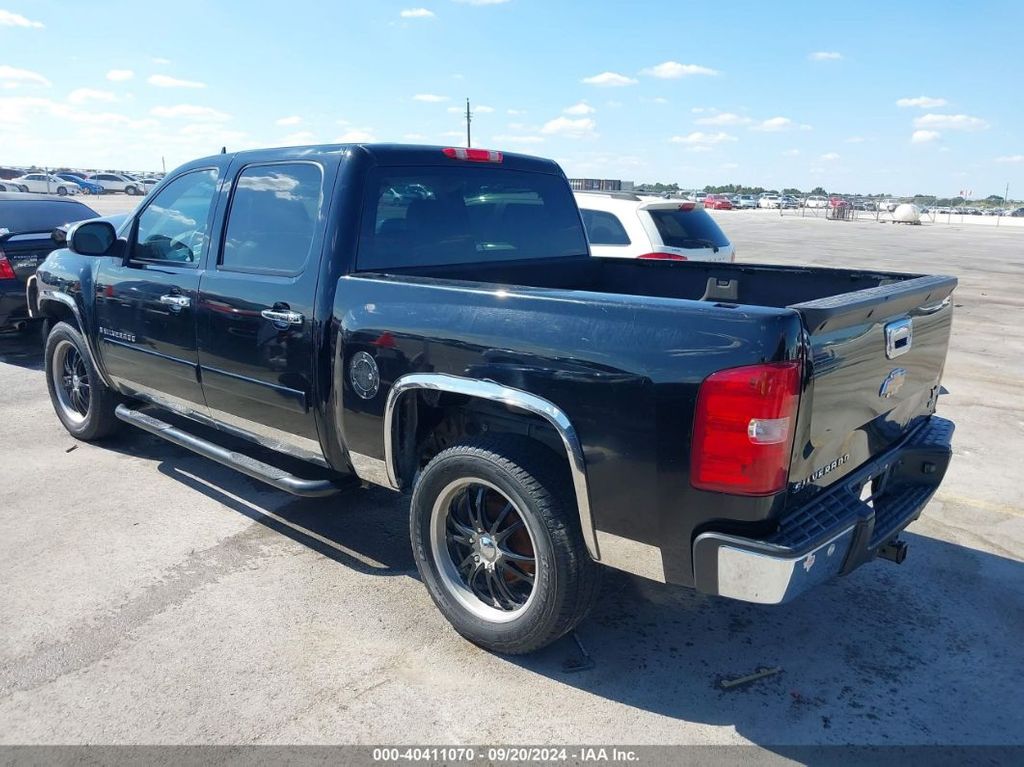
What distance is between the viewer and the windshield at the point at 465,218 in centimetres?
366

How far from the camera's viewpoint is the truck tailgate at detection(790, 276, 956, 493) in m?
2.51

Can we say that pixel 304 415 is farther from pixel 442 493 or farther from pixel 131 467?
pixel 131 467

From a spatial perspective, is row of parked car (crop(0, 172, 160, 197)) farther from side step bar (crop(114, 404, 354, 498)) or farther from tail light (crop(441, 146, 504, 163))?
tail light (crop(441, 146, 504, 163))

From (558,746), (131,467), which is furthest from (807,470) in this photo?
(131,467)

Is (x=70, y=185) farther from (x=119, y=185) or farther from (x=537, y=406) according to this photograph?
(x=537, y=406)

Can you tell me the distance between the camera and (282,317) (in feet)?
11.9

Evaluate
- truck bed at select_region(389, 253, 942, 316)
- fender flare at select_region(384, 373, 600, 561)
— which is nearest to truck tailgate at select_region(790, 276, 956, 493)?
truck bed at select_region(389, 253, 942, 316)

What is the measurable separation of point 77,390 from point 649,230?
5333mm

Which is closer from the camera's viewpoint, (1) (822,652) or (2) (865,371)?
(2) (865,371)

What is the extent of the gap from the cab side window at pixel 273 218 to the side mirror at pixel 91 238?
1134 millimetres

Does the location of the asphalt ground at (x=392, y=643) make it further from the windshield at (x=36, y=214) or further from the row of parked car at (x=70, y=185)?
the row of parked car at (x=70, y=185)

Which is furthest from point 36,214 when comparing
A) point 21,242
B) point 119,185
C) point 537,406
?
point 119,185

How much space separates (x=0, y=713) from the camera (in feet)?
9.26

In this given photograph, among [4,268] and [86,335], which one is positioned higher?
[4,268]
